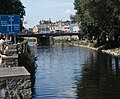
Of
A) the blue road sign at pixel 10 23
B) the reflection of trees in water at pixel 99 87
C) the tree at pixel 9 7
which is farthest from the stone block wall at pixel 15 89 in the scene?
the tree at pixel 9 7

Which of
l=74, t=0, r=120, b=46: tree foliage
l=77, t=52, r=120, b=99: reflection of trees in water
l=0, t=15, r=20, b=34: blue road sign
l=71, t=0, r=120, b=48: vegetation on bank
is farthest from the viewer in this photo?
l=71, t=0, r=120, b=48: vegetation on bank

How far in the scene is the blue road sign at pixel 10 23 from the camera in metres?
21.3

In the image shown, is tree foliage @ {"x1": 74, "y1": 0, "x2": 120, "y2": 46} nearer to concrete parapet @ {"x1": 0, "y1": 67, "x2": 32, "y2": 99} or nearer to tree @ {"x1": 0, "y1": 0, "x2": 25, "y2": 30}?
tree @ {"x1": 0, "y1": 0, "x2": 25, "y2": 30}

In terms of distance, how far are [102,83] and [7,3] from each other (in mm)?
59487

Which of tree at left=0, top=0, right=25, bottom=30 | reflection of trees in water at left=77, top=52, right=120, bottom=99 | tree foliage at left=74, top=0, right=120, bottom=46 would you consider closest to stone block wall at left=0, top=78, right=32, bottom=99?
reflection of trees in water at left=77, top=52, right=120, bottom=99

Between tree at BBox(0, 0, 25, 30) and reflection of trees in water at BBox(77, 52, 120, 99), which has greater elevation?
A: tree at BBox(0, 0, 25, 30)

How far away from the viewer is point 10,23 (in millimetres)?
21688

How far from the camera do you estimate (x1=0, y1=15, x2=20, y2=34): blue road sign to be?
2133 centimetres

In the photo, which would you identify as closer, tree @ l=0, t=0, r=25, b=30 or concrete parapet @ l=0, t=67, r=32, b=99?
concrete parapet @ l=0, t=67, r=32, b=99

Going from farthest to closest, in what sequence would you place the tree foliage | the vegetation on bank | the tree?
the tree < the vegetation on bank < the tree foliage

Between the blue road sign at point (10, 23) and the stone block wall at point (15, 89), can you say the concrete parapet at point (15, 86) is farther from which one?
the blue road sign at point (10, 23)

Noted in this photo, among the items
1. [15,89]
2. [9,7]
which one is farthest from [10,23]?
[9,7]

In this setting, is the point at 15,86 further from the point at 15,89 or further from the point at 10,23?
the point at 10,23

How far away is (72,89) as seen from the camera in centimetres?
2494
